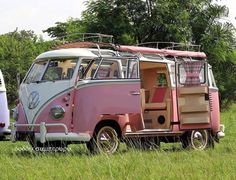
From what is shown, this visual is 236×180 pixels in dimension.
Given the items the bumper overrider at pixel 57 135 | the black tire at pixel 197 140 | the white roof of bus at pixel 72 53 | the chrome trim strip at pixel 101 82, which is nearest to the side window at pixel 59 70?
the white roof of bus at pixel 72 53

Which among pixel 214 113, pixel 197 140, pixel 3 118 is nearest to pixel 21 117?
pixel 3 118

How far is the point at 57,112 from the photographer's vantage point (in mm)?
11672

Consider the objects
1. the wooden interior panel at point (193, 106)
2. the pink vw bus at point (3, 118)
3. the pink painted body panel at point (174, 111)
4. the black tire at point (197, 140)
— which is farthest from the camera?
the pink vw bus at point (3, 118)

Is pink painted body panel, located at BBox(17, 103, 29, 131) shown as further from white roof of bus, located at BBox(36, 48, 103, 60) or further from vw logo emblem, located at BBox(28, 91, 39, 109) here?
white roof of bus, located at BBox(36, 48, 103, 60)

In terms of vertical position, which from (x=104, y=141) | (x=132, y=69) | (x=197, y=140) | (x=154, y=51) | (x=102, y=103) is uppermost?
(x=154, y=51)

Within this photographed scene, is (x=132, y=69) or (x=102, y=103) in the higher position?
(x=132, y=69)

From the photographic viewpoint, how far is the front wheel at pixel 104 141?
11.9 meters

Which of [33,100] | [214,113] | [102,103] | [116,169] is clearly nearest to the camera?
[116,169]

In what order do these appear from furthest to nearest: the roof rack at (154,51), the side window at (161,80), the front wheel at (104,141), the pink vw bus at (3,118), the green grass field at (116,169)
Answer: the pink vw bus at (3,118)
the side window at (161,80)
the roof rack at (154,51)
the front wheel at (104,141)
the green grass field at (116,169)

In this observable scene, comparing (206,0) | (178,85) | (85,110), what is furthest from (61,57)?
(206,0)

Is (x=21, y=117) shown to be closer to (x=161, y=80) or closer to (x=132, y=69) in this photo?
(x=132, y=69)

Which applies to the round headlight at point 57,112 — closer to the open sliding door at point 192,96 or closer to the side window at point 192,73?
the open sliding door at point 192,96

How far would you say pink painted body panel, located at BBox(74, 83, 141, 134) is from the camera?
1168 cm

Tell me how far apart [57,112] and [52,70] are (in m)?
1.13
